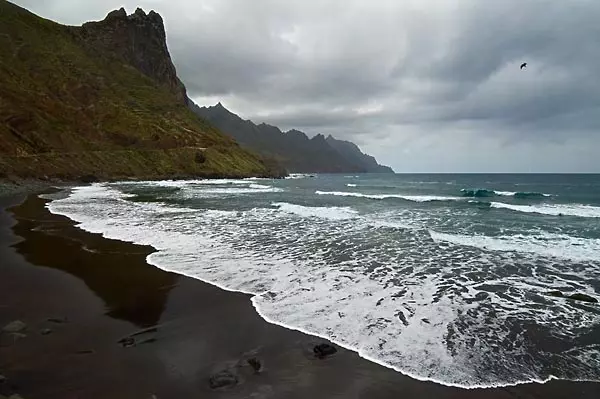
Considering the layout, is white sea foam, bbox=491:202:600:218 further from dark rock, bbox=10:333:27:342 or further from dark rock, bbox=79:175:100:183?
dark rock, bbox=79:175:100:183

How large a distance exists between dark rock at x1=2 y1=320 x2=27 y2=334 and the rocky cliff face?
480 feet

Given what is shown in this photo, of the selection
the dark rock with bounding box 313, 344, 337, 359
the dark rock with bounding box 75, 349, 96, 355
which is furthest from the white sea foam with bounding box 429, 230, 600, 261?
the dark rock with bounding box 75, 349, 96, 355

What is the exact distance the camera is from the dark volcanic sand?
5031 millimetres

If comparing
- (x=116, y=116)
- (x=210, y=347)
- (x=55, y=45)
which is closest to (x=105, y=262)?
(x=210, y=347)

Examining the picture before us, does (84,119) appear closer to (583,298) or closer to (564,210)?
(564,210)

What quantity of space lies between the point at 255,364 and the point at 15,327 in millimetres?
4303

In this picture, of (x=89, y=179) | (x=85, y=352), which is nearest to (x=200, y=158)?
(x=89, y=179)

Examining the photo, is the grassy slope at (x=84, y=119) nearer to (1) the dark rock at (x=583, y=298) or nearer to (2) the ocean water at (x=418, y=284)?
(2) the ocean water at (x=418, y=284)

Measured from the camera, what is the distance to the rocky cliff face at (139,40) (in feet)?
481

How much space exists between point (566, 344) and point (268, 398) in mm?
5550

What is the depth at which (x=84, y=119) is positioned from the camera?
271 ft

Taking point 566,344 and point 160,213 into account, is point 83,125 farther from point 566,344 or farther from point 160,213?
point 566,344

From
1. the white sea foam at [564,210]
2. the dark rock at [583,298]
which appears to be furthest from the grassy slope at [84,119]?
the white sea foam at [564,210]

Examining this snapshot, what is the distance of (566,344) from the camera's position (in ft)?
22.4
